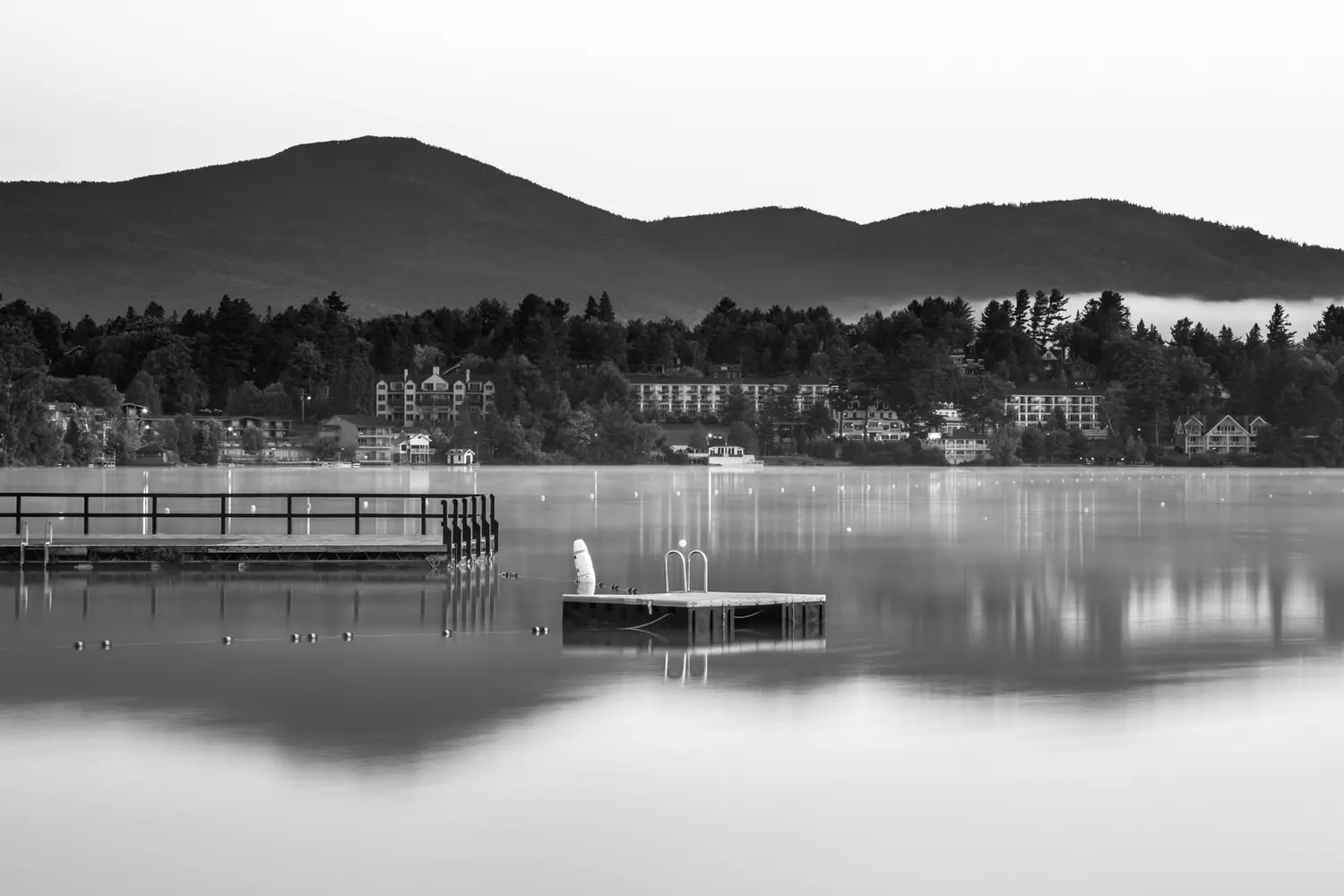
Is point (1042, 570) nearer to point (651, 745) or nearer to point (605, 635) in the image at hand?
point (605, 635)

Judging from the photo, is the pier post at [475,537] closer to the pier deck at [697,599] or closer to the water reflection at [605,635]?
the water reflection at [605,635]

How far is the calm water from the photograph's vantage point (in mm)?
13523

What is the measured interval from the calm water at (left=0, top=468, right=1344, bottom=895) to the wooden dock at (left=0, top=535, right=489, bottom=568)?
2.24 metres

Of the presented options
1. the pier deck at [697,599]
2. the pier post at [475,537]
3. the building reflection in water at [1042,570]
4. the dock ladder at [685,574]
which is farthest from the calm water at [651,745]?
the pier post at [475,537]

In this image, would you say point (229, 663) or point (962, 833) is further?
point (229, 663)

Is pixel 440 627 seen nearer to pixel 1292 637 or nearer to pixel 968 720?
pixel 968 720

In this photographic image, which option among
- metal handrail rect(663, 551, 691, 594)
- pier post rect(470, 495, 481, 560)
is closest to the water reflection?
pier post rect(470, 495, 481, 560)

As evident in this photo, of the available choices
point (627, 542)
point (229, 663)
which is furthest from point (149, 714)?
point (627, 542)

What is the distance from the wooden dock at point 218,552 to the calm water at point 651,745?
7.36 ft

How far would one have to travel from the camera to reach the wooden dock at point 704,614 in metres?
25.4

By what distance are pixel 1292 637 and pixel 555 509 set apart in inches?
2109

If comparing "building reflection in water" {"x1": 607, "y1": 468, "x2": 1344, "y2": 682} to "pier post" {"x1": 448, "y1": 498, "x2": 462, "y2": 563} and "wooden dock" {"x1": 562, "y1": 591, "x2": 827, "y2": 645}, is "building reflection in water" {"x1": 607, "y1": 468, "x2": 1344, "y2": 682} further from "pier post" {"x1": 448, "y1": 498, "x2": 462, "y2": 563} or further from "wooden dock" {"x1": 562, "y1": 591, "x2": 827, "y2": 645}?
"pier post" {"x1": 448, "y1": 498, "x2": 462, "y2": 563}

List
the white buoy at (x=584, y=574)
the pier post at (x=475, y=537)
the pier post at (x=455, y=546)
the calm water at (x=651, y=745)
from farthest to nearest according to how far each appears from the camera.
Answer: the pier post at (x=475, y=537)
the pier post at (x=455, y=546)
the white buoy at (x=584, y=574)
the calm water at (x=651, y=745)

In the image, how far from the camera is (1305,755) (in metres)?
17.7
